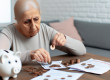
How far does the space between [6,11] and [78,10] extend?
2.00 metres

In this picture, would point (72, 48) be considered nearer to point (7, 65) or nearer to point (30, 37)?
point (30, 37)

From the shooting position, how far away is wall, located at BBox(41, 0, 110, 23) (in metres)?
3.36

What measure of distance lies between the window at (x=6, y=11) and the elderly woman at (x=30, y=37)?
2902 millimetres

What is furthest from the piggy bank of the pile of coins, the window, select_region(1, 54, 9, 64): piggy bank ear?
the window

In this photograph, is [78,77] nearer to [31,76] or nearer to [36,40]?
[31,76]

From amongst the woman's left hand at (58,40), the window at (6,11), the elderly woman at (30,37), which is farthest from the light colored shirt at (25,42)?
the window at (6,11)

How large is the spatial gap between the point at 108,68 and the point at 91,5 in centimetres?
261

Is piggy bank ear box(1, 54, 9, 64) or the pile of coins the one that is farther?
the pile of coins

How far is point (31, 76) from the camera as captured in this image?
3.33 ft

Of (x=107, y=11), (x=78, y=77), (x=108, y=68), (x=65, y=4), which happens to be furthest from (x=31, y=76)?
(x=65, y=4)

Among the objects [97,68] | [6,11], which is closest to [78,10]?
[6,11]

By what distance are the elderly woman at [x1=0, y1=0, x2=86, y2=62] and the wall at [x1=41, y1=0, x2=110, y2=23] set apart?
1953 millimetres

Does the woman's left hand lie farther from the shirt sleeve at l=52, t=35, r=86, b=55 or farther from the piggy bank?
the piggy bank

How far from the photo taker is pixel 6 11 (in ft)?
14.5
